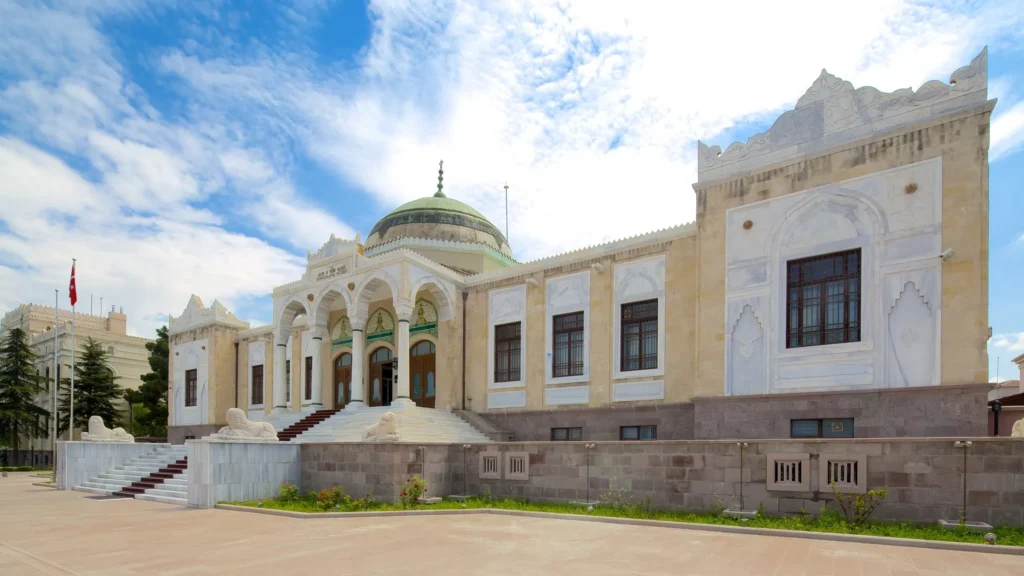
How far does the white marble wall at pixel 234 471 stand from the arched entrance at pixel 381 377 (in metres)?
7.81

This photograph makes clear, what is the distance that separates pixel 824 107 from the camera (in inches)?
558

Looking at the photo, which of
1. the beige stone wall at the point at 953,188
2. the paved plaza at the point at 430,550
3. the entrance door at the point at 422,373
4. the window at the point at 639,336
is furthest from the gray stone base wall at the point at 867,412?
the entrance door at the point at 422,373

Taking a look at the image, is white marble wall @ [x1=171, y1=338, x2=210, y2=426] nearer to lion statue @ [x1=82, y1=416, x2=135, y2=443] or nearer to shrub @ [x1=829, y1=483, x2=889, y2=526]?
lion statue @ [x1=82, y1=416, x2=135, y2=443]

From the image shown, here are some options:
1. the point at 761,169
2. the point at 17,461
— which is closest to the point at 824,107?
the point at 761,169

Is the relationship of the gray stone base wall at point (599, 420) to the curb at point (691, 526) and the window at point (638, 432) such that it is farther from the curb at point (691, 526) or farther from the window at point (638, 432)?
the curb at point (691, 526)

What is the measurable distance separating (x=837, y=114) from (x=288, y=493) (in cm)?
1456

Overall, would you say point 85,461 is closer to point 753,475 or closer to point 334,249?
point 334,249

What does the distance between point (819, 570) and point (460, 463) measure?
8.62m

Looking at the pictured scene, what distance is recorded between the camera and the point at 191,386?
1200 inches

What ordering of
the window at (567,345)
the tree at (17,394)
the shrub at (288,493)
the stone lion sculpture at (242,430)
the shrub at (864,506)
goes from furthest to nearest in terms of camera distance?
the tree at (17,394), the window at (567,345), the stone lion sculpture at (242,430), the shrub at (288,493), the shrub at (864,506)

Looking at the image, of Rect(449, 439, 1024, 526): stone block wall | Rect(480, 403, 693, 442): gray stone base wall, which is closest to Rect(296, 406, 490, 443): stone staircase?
Rect(480, 403, 693, 442): gray stone base wall

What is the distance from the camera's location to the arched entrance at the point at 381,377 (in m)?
23.2

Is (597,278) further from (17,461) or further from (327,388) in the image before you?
(17,461)

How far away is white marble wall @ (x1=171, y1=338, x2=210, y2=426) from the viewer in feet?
97.0
